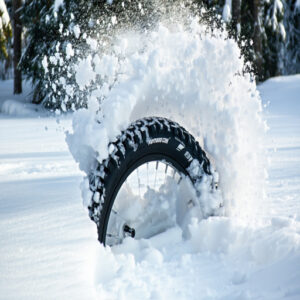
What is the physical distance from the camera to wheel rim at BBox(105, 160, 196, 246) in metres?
1.97

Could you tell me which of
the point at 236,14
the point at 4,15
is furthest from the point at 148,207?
the point at 236,14

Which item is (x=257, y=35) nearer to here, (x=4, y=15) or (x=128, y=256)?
(x=4, y=15)

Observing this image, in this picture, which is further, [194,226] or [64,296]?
[194,226]

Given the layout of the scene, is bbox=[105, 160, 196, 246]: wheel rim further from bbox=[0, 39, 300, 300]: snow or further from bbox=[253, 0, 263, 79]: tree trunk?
bbox=[253, 0, 263, 79]: tree trunk

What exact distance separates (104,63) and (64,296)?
1132 millimetres

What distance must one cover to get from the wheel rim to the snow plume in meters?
0.28

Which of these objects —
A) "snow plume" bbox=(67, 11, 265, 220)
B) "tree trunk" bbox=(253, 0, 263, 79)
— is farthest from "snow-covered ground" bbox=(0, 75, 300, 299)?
"tree trunk" bbox=(253, 0, 263, 79)

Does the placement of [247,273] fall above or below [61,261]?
below

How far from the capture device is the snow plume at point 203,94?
2234mm

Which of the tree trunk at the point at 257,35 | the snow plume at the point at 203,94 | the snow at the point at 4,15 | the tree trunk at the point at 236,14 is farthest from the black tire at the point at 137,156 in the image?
the tree trunk at the point at 257,35

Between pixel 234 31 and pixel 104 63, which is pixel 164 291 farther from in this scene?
pixel 234 31

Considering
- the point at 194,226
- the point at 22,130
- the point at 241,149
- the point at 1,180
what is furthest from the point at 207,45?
the point at 22,130

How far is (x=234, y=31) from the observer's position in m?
13.7

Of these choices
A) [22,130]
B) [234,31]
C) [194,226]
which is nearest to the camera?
[194,226]
